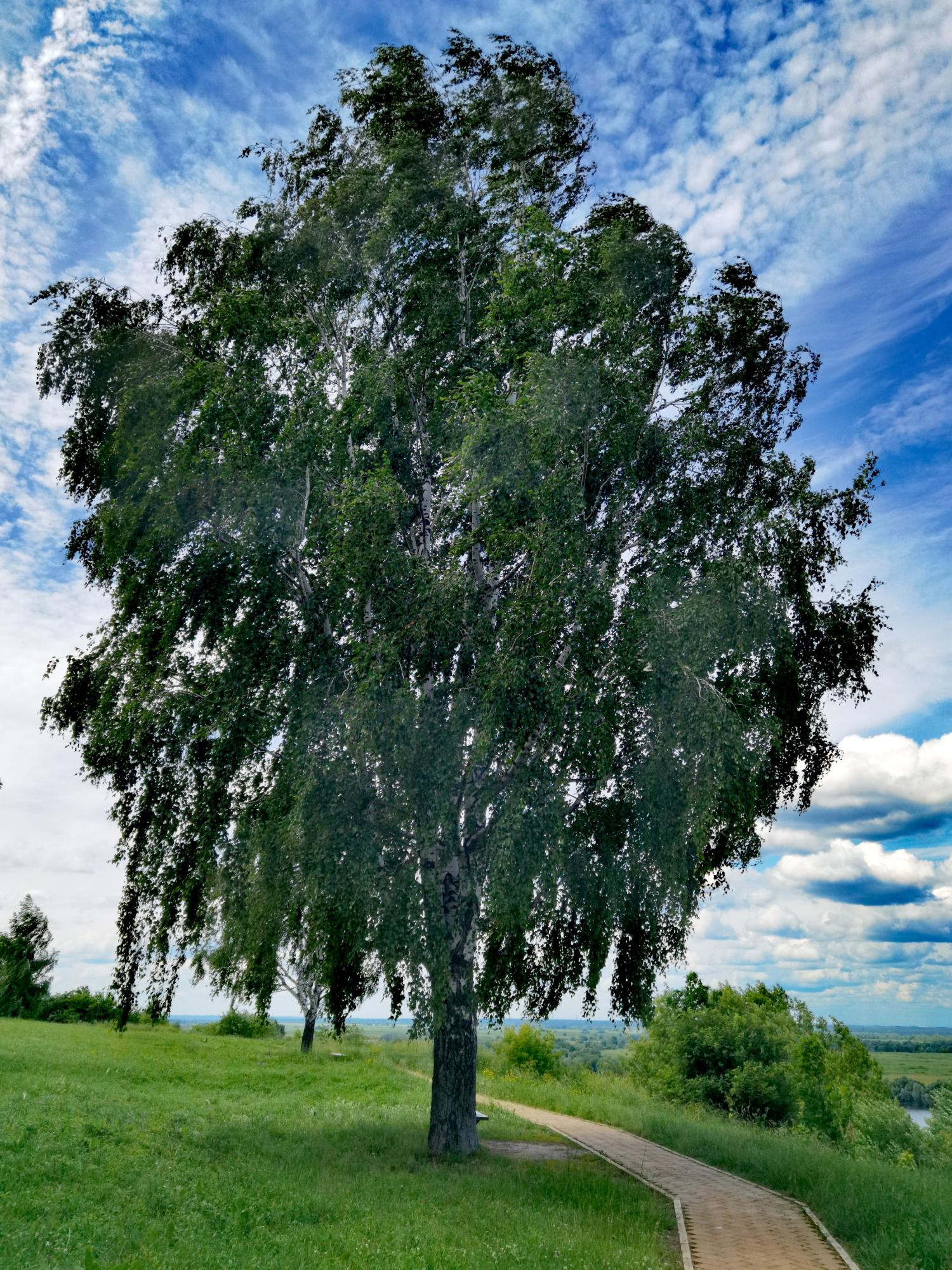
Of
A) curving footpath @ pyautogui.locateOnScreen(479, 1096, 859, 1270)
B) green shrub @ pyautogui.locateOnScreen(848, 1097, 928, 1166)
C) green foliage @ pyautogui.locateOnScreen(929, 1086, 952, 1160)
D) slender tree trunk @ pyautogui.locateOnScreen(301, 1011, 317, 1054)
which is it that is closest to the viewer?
curving footpath @ pyautogui.locateOnScreen(479, 1096, 859, 1270)

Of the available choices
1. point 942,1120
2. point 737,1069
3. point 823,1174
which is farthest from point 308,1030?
point 823,1174

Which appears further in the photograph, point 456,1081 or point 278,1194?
point 456,1081

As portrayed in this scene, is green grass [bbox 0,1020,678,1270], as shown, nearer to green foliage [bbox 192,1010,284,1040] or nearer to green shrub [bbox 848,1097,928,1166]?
green shrub [bbox 848,1097,928,1166]

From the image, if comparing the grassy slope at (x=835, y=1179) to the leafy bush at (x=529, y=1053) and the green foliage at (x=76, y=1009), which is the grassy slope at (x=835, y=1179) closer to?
the leafy bush at (x=529, y=1053)

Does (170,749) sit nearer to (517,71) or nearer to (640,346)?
(640,346)

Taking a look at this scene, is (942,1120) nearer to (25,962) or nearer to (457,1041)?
(457,1041)

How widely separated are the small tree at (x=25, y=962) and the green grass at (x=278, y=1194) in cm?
2615

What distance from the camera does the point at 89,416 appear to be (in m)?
17.7

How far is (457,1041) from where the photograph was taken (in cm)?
1526

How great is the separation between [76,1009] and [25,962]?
12.2ft

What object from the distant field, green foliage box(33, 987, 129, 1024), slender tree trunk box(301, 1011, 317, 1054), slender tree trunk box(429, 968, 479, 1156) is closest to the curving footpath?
slender tree trunk box(429, 968, 479, 1156)

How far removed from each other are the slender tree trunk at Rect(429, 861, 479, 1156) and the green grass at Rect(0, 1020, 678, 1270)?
1.94 ft

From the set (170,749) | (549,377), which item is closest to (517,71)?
(549,377)

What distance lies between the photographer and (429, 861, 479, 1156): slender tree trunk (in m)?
15.1
